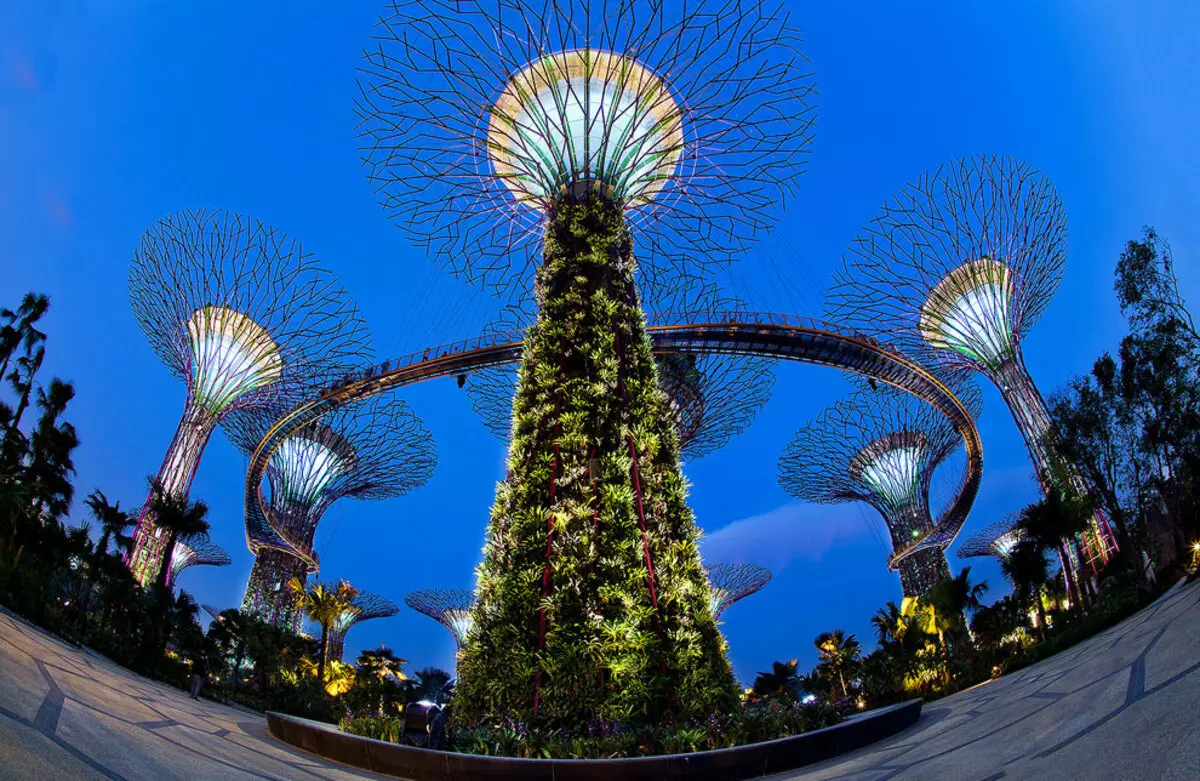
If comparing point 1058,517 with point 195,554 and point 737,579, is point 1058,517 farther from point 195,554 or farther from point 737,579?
point 195,554

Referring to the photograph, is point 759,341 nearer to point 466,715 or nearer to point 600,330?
point 600,330

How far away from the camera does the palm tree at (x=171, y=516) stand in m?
25.9

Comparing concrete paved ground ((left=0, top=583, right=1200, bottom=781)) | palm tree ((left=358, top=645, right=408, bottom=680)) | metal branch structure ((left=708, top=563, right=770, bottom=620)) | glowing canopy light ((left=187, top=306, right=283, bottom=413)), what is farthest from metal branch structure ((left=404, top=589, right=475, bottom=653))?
concrete paved ground ((left=0, top=583, right=1200, bottom=781))

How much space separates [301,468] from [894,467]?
119ft

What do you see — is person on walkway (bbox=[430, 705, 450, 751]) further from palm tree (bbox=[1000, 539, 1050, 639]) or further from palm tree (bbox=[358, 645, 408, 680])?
palm tree (bbox=[358, 645, 408, 680])

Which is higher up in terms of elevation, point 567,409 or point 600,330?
point 600,330

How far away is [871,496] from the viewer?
4291 cm

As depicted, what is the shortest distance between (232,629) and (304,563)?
1166 centimetres

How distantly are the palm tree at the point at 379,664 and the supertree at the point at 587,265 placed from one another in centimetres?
2981

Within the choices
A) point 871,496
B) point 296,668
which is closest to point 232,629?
point 296,668

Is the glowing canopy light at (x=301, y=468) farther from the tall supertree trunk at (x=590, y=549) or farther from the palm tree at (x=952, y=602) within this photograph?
the palm tree at (x=952, y=602)

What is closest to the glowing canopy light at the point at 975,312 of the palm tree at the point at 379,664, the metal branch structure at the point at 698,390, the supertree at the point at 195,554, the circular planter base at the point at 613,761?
the metal branch structure at the point at 698,390

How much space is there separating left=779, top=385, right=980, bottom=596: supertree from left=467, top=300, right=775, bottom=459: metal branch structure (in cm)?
898

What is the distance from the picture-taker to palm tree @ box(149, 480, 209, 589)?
25.9m
